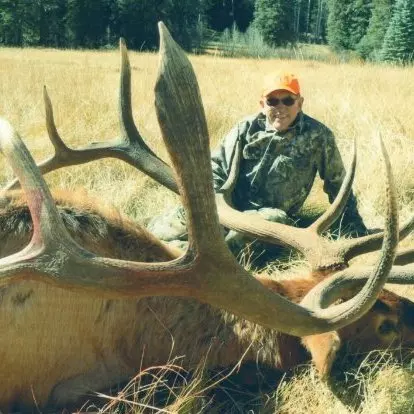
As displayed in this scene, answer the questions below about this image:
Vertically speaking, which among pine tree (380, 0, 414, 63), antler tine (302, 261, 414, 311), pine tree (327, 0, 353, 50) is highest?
antler tine (302, 261, 414, 311)

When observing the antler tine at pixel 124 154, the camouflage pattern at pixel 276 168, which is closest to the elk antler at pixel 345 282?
the antler tine at pixel 124 154

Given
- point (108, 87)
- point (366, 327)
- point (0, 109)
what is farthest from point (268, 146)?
point (108, 87)

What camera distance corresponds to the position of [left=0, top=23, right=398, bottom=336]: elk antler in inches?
78.6

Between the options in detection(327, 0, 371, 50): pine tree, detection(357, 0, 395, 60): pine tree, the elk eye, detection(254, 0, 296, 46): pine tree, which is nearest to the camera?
the elk eye

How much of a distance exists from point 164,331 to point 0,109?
23.1 ft

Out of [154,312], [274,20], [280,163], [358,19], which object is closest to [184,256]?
[154,312]

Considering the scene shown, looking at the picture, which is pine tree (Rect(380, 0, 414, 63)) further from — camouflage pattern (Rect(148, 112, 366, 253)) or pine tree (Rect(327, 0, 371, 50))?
camouflage pattern (Rect(148, 112, 366, 253))

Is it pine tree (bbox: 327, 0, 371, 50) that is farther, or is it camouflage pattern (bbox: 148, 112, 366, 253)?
pine tree (bbox: 327, 0, 371, 50)

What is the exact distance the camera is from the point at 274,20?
60.2 metres

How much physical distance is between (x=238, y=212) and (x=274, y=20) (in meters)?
58.8

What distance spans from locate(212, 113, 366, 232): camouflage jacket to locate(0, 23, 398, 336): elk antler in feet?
9.02

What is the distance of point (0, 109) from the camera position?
945 cm

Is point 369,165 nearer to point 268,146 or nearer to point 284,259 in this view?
point 268,146

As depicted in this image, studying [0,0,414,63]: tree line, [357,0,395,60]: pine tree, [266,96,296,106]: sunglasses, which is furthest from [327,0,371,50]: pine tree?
[266,96,296,106]: sunglasses
